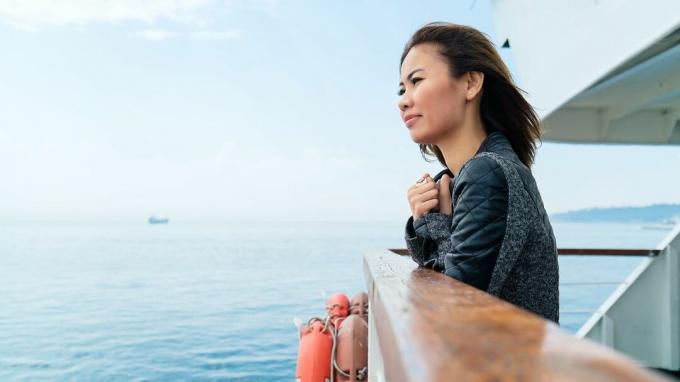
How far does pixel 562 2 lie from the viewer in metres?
2.90

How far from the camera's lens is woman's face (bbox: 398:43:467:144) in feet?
3.65

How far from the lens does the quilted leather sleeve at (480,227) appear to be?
0.84 m

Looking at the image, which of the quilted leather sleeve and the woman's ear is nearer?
the quilted leather sleeve

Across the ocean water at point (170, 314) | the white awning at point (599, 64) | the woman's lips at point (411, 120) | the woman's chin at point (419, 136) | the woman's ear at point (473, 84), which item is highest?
the white awning at point (599, 64)

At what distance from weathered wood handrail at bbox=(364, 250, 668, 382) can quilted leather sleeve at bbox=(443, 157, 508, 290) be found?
0.38 meters

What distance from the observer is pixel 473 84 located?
113 centimetres

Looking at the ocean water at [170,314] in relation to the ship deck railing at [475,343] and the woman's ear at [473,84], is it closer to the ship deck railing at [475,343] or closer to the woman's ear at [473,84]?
the woman's ear at [473,84]

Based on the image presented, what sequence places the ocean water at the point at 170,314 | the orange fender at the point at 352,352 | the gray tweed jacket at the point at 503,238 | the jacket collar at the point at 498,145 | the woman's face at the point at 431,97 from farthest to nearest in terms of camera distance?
the ocean water at the point at 170,314, the orange fender at the point at 352,352, the woman's face at the point at 431,97, the jacket collar at the point at 498,145, the gray tweed jacket at the point at 503,238

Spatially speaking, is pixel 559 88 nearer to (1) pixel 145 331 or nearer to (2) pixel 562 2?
(2) pixel 562 2

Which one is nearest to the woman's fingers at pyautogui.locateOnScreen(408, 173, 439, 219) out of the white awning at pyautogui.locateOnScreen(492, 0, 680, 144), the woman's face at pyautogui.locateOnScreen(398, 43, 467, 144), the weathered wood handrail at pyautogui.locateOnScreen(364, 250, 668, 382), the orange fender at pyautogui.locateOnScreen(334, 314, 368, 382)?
the woman's face at pyautogui.locateOnScreen(398, 43, 467, 144)

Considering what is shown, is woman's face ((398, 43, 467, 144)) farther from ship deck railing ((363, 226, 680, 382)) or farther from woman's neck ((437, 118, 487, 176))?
ship deck railing ((363, 226, 680, 382))

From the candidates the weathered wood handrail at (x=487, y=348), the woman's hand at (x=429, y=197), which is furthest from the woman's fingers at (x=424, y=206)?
the weathered wood handrail at (x=487, y=348)

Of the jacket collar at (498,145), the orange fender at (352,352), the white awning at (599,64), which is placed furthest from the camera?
the white awning at (599,64)

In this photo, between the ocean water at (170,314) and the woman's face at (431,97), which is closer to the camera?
the woman's face at (431,97)
